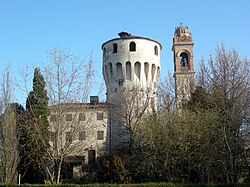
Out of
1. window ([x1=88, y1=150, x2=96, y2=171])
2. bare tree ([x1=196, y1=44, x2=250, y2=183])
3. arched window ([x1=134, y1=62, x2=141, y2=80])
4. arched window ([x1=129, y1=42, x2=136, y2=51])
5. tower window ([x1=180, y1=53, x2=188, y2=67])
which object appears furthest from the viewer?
tower window ([x1=180, y1=53, x2=188, y2=67])

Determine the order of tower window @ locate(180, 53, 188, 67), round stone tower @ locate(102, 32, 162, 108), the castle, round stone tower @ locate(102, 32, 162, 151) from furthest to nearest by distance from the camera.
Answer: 1. tower window @ locate(180, 53, 188, 67)
2. round stone tower @ locate(102, 32, 162, 108)
3. round stone tower @ locate(102, 32, 162, 151)
4. the castle

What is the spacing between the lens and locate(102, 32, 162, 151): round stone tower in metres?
33.9

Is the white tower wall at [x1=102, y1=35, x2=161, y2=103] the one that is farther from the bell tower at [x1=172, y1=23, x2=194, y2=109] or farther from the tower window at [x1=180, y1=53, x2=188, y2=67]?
the tower window at [x1=180, y1=53, x2=188, y2=67]

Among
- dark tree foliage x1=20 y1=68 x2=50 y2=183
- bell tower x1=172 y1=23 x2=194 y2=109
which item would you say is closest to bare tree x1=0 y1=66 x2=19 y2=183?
dark tree foliage x1=20 y1=68 x2=50 y2=183

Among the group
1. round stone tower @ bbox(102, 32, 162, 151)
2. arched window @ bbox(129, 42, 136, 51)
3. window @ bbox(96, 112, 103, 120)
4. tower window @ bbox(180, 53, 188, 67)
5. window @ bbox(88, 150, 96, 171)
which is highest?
tower window @ bbox(180, 53, 188, 67)

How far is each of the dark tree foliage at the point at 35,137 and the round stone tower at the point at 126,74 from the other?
845 cm

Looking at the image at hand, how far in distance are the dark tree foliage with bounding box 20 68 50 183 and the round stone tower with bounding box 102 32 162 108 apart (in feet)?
33.2

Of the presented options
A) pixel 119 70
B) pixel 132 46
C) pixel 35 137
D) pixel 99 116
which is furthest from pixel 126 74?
pixel 35 137

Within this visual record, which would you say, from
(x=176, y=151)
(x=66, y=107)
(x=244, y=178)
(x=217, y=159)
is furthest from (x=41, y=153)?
(x=244, y=178)

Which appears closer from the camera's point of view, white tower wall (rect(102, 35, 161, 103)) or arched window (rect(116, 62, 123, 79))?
white tower wall (rect(102, 35, 161, 103))

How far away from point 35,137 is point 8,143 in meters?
4.13

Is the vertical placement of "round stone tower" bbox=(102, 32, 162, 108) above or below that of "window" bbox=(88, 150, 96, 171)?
above

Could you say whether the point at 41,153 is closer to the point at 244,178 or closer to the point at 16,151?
the point at 16,151

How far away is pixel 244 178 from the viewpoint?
909 inches
